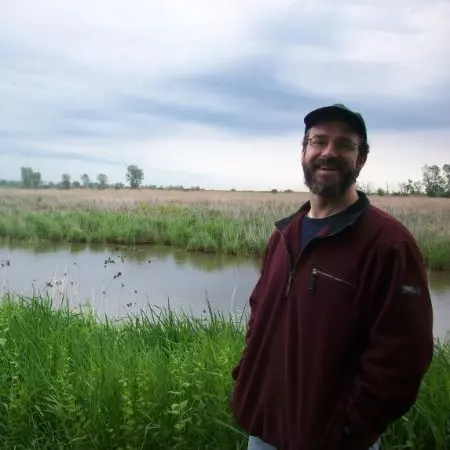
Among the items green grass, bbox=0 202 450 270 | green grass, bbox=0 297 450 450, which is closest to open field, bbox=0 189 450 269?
green grass, bbox=0 202 450 270

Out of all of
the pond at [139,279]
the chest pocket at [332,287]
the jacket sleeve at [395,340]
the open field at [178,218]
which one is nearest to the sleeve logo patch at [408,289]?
the jacket sleeve at [395,340]

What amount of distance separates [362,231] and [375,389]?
44 cm

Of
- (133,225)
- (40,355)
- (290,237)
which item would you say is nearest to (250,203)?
(133,225)

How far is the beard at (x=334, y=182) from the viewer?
1.59 metres

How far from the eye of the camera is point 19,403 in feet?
8.50

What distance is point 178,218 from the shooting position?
49.5 feet

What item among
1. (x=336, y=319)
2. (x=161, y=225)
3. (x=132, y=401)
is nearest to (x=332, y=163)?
(x=336, y=319)

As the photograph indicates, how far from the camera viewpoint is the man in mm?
1367

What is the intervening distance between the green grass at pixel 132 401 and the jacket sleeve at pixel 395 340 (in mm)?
1079

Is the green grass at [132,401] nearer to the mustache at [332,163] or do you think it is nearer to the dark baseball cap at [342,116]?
the mustache at [332,163]

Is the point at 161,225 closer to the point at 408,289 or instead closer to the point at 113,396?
the point at 113,396

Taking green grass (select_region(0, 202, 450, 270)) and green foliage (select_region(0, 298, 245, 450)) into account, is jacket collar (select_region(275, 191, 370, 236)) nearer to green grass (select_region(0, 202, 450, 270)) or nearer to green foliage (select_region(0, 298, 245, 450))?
green foliage (select_region(0, 298, 245, 450))

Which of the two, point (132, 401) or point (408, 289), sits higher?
point (408, 289)

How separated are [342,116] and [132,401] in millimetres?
1742
